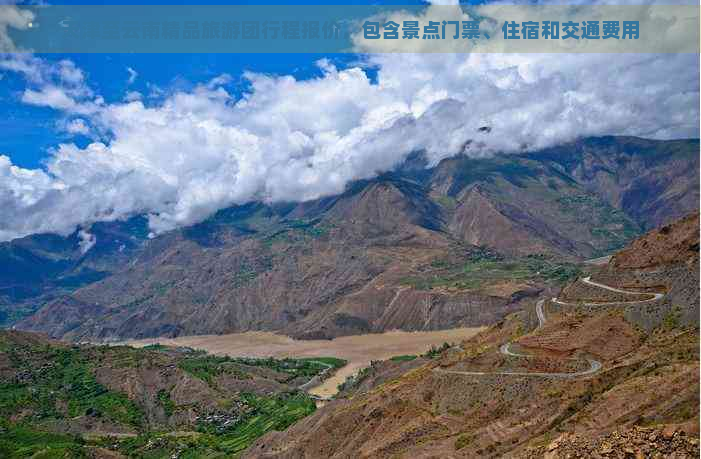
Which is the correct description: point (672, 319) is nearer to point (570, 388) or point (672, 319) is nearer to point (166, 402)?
point (570, 388)

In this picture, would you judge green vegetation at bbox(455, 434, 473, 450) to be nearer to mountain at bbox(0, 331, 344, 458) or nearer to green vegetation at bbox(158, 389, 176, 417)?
mountain at bbox(0, 331, 344, 458)

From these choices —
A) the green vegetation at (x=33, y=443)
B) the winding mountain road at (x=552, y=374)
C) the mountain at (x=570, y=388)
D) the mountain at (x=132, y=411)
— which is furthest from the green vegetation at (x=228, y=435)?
the winding mountain road at (x=552, y=374)

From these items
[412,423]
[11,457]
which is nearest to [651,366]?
[412,423]

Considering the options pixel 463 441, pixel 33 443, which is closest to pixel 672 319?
pixel 463 441

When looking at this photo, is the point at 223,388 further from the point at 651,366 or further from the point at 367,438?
the point at 651,366

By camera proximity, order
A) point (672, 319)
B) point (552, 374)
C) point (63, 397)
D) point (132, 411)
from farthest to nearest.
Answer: point (63, 397) → point (132, 411) → point (672, 319) → point (552, 374)
